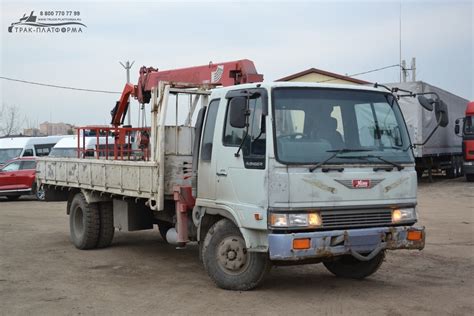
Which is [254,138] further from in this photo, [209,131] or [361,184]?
[361,184]

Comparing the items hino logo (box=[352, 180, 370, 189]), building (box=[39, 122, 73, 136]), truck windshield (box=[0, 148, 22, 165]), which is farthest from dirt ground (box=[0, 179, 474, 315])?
building (box=[39, 122, 73, 136])

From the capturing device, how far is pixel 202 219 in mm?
7332

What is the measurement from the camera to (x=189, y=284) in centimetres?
752

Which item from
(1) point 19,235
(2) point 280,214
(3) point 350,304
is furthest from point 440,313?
(1) point 19,235

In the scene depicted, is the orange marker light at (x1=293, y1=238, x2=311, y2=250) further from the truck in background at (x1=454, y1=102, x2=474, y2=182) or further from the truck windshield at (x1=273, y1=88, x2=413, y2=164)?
the truck in background at (x1=454, y1=102, x2=474, y2=182)

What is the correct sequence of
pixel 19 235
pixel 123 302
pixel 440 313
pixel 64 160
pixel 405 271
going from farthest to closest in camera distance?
pixel 19 235
pixel 64 160
pixel 405 271
pixel 123 302
pixel 440 313

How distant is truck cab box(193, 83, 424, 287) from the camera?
621 cm

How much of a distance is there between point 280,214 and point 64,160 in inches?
235

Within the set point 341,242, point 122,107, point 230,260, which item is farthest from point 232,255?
point 122,107

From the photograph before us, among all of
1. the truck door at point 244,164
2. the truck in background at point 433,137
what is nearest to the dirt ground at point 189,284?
the truck door at point 244,164

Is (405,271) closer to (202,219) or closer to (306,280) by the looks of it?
(306,280)

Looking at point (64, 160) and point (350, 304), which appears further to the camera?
point (64, 160)

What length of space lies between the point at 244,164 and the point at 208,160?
76cm

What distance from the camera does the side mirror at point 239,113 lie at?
6473mm
